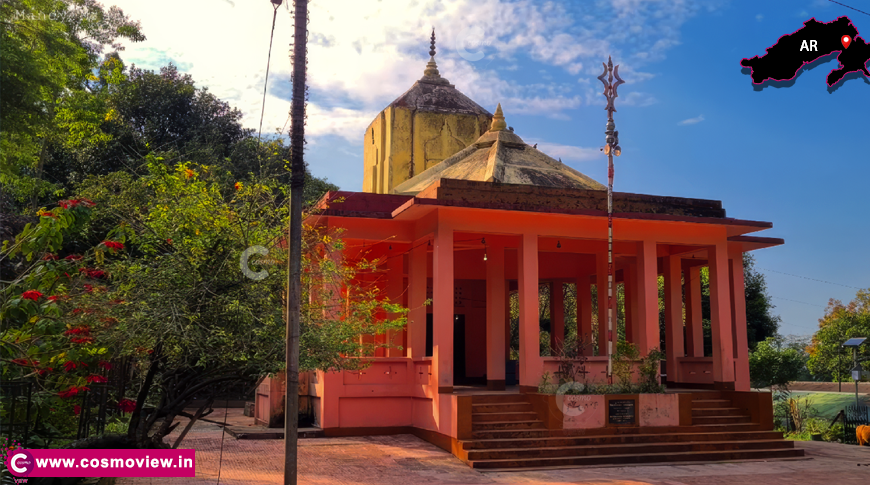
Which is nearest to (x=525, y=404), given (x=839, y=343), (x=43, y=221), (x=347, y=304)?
(x=347, y=304)

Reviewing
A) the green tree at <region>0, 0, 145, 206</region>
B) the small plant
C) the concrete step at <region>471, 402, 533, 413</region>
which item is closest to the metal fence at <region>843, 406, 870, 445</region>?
the small plant

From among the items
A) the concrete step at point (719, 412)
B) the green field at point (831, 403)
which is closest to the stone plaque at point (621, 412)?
the concrete step at point (719, 412)

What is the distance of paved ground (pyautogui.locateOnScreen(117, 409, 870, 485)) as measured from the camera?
10586mm

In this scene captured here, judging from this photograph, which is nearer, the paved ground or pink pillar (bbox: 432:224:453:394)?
the paved ground

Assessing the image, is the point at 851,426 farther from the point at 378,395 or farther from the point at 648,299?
the point at 378,395

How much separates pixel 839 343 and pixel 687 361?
25726 millimetres

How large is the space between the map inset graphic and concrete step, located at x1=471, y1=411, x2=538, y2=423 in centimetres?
697

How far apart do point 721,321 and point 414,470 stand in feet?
26.1

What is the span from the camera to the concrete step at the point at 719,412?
14.4 m

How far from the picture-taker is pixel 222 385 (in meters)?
9.47

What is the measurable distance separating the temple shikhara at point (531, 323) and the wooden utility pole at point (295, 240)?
457 centimetres

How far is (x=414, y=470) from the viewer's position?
1132 cm
